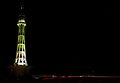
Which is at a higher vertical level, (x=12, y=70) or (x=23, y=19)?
(x=23, y=19)

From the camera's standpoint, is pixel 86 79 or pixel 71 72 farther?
pixel 71 72

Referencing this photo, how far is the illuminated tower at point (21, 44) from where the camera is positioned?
29.8m

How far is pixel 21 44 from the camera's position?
99.1 feet

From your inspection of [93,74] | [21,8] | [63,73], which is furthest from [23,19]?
[93,74]

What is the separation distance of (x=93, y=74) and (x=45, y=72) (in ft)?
13.8

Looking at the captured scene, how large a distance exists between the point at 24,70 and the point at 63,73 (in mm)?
3340

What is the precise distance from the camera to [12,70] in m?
30.3

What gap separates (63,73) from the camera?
30891 millimetres

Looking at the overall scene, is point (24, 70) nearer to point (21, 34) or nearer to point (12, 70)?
point (12, 70)

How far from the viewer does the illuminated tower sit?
29844 mm

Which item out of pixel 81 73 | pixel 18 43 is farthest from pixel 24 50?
pixel 81 73

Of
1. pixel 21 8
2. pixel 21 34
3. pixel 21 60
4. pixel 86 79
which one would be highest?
pixel 21 8

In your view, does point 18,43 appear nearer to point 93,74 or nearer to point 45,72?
point 45,72

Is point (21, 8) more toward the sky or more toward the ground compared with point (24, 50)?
more toward the sky
